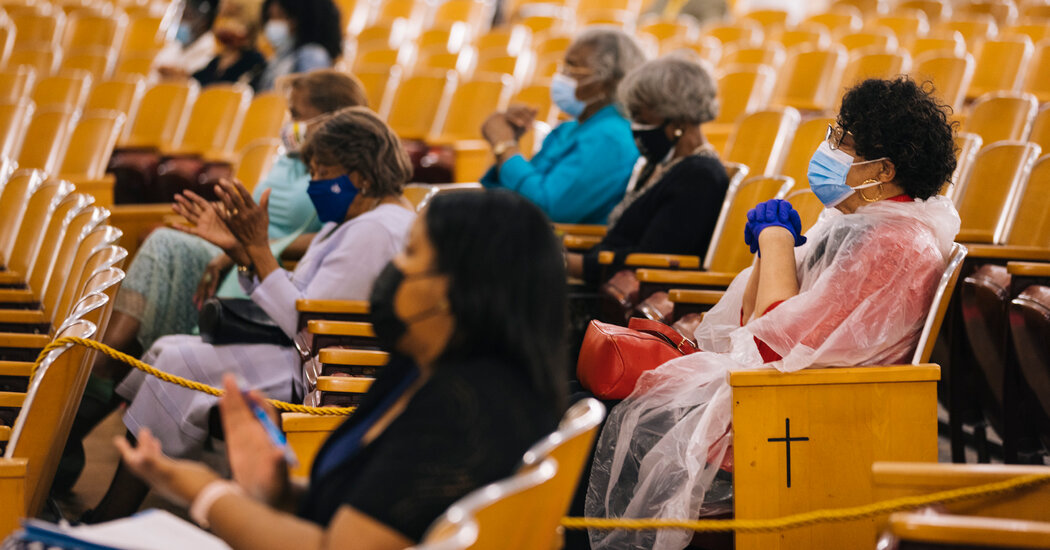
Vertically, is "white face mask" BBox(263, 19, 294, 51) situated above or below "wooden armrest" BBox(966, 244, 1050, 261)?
above

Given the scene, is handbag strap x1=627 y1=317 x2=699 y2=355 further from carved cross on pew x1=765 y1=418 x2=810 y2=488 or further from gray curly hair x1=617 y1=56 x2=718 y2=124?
gray curly hair x1=617 y1=56 x2=718 y2=124

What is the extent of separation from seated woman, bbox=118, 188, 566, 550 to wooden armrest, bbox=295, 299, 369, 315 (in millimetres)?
1206

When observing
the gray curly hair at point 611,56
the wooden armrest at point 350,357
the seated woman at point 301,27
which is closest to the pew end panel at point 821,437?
the wooden armrest at point 350,357

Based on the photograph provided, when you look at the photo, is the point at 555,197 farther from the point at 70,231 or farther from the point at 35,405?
the point at 35,405

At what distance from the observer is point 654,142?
10.7ft

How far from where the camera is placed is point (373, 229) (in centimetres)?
270

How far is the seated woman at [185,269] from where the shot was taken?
2.97 metres

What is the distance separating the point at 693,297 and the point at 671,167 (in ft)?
1.88

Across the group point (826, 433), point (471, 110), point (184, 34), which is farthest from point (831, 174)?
point (184, 34)

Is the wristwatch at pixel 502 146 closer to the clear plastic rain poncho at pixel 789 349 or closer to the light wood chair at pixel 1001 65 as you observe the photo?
Result: the clear plastic rain poncho at pixel 789 349

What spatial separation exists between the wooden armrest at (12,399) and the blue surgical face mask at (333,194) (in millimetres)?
851

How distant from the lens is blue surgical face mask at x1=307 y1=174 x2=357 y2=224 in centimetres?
280

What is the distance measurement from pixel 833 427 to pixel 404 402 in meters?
0.90

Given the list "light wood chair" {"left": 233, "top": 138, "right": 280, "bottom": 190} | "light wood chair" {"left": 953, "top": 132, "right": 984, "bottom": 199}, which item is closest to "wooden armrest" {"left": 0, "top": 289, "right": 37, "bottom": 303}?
"light wood chair" {"left": 233, "top": 138, "right": 280, "bottom": 190}
